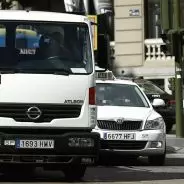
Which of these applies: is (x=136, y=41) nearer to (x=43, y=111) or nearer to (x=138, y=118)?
(x=138, y=118)

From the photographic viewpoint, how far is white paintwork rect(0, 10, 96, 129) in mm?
11422

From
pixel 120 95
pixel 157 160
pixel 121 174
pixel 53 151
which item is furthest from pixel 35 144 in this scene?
pixel 120 95

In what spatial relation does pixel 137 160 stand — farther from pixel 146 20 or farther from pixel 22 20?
pixel 146 20

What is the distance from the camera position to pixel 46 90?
1151 centimetres

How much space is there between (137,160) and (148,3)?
56.4ft

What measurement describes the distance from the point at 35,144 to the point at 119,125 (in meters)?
3.45

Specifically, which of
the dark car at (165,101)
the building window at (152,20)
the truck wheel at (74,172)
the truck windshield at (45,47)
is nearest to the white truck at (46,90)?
the truck windshield at (45,47)

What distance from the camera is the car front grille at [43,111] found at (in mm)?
11445

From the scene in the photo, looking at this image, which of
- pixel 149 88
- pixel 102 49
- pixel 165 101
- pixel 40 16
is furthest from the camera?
pixel 149 88

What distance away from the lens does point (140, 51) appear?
32.0 meters

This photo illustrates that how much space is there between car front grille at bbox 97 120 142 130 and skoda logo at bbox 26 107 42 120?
329cm

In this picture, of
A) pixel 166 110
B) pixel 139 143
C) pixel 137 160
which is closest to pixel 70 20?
pixel 139 143

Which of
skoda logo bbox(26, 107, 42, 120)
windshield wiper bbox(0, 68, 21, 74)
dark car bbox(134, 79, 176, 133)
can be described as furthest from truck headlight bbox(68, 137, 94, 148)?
dark car bbox(134, 79, 176, 133)

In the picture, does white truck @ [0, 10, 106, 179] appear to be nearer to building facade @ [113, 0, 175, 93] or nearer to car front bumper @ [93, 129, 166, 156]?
car front bumper @ [93, 129, 166, 156]
